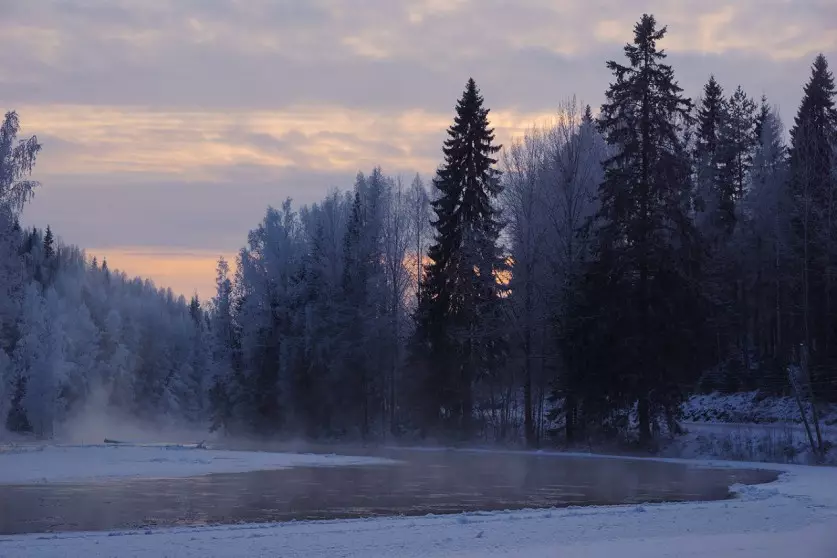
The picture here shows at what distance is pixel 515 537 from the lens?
1477 centimetres

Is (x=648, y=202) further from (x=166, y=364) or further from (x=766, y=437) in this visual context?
(x=166, y=364)

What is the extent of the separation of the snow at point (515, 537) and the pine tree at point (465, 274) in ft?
116

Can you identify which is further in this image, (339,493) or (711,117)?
(711,117)

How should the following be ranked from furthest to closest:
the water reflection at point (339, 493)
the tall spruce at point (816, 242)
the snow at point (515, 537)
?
1. the tall spruce at point (816, 242)
2. the water reflection at point (339, 493)
3. the snow at point (515, 537)

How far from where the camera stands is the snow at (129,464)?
28.2 meters

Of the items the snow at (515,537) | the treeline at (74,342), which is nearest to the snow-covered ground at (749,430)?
the snow at (515,537)

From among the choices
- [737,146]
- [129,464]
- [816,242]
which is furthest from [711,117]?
[129,464]

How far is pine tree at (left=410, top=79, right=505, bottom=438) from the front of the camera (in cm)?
5356

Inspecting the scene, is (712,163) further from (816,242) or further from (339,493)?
(339,493)

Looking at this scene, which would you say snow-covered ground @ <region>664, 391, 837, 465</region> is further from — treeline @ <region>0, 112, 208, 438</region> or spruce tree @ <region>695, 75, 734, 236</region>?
treeline @ <region>0, 112, 208, 438</region>

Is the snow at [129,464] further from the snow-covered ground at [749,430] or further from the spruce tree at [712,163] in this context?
the spruce tree at [712,163]

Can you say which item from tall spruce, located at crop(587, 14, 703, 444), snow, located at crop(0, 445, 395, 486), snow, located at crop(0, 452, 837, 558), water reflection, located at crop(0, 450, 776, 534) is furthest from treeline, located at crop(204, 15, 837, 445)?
snow, located at crop(0, 452, 837, 558)

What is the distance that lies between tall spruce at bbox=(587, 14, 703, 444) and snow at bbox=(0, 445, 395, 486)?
1190cm

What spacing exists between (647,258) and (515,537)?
2954 centimetres
